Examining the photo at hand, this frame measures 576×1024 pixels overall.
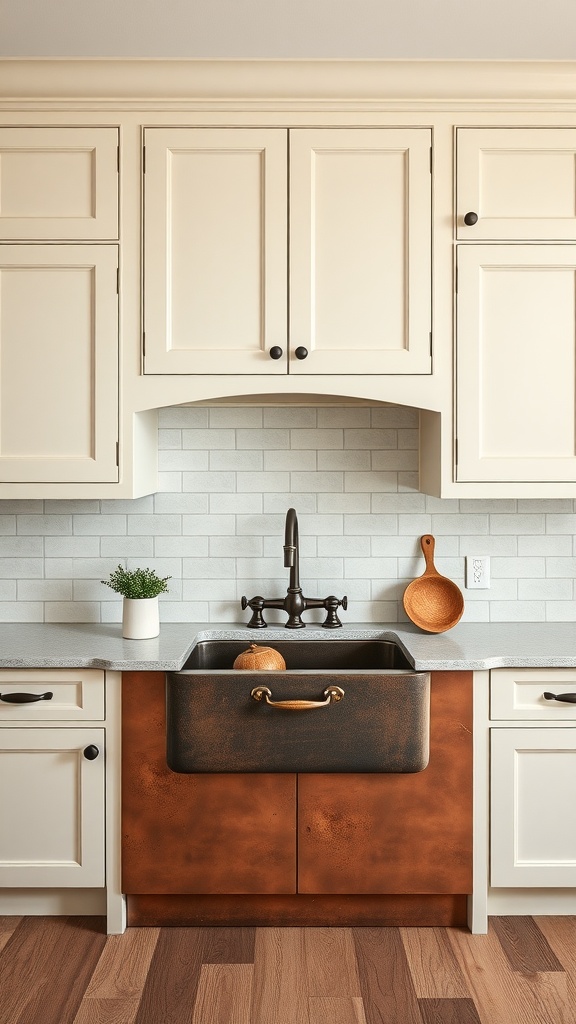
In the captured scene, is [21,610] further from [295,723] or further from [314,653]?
[295,723]

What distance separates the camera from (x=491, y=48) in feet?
8.17

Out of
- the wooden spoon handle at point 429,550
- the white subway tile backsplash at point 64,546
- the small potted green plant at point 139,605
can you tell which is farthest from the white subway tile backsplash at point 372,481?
the white subway tile backsplash at point 64,546

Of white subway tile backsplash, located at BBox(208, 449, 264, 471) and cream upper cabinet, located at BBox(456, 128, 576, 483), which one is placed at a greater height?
cream upper cabinet, located at BBox(456, 128, 576, 483)

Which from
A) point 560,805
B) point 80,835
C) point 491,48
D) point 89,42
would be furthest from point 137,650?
point 491,48

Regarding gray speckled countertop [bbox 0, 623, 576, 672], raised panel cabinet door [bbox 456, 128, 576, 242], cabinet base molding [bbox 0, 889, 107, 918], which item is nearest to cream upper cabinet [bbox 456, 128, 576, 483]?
raised panel cabinet door [bbox 456, 128, 576, 242]

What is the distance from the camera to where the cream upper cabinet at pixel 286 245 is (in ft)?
8.59

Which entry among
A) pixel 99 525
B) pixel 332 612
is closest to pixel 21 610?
pixel 99 525

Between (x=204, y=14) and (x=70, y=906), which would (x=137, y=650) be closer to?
(x=70, y=906)

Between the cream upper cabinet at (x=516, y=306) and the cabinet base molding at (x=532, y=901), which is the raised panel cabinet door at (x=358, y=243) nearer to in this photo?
the cream upper cabinet at (x=516, y=306)

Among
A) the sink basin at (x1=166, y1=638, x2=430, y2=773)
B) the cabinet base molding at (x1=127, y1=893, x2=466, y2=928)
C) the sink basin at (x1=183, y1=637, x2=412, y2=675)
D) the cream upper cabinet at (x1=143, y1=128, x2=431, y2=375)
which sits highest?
the cream upper cabinet at (x1=143, y1=128, x2=431, y2=375)

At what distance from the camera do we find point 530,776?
2514mm

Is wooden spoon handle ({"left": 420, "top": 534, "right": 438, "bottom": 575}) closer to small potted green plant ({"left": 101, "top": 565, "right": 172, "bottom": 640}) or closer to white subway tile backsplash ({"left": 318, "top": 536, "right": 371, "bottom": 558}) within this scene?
white subway tile backsplash ({"left": 318, "top": 536, "right": 371, "bottom": 558})

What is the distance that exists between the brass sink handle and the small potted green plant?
0.47 metres

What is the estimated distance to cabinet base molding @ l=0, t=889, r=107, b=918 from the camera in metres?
2.59
